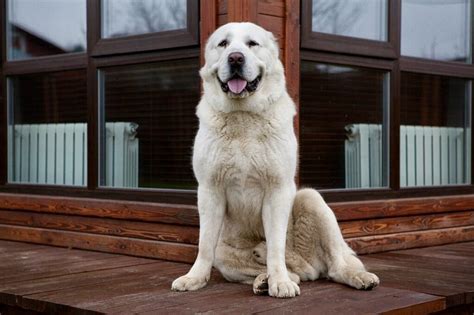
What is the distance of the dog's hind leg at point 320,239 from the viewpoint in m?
3.51

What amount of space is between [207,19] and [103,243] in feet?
5.69

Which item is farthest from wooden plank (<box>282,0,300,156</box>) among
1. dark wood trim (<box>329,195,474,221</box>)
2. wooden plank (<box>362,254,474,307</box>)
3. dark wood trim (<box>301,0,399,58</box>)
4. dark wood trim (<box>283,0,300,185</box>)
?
wooden plank (<box>362,254,474,307</box>)

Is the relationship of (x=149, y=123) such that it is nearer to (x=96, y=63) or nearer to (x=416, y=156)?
(x=96, y=63)

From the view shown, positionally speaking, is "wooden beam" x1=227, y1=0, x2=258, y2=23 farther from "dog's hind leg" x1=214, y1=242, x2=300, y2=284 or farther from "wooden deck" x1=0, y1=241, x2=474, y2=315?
"wooden deck" x1=0, y1=241, x2=474, y2=315

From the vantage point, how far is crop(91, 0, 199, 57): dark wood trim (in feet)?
14.0

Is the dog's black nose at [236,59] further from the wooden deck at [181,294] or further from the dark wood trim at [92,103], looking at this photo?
the dark wood trim at [92,103]

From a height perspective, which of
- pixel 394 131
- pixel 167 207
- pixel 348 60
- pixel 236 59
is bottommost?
pixel 167 207

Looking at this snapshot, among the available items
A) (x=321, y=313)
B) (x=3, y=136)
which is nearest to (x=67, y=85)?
(x=3, y=136)

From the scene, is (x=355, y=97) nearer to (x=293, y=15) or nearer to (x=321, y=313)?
(x=293, y=15)

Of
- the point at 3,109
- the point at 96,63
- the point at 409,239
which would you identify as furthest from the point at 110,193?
the point at 409,239

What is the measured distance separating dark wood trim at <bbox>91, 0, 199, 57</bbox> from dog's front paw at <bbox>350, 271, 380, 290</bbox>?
70.3 inches

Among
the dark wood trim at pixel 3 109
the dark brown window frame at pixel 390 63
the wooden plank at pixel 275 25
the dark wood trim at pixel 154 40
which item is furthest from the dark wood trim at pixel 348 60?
the dark wood trim at pixel 3 109

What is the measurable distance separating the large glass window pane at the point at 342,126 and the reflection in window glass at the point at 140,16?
35.6 inches

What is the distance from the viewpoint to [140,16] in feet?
15.5
